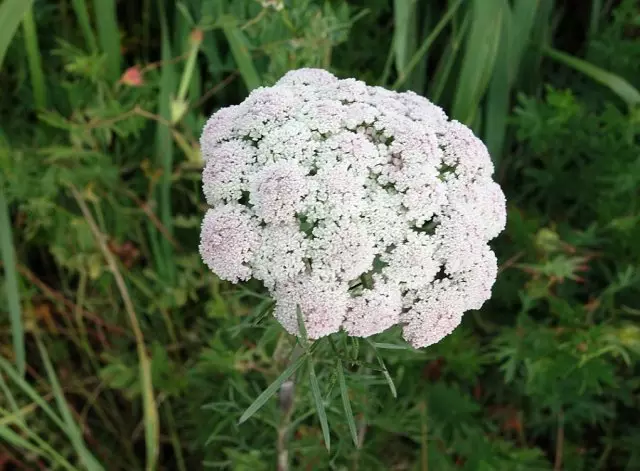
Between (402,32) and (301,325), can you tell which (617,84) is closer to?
(402,32)

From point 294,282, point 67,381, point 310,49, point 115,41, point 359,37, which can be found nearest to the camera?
point 294,282

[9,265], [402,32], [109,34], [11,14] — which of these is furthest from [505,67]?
[9,265]

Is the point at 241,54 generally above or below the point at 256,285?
above

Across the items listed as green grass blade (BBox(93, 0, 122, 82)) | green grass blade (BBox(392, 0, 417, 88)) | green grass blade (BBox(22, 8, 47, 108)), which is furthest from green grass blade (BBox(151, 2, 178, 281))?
green grass blade (BBox(392, 0, 417, 88))

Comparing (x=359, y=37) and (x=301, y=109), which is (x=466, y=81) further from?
(x=301, y=109)

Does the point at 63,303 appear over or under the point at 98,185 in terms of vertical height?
under

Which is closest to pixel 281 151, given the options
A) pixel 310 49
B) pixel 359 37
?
pixel 310 49

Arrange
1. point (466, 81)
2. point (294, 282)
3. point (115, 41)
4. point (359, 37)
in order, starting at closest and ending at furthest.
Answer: point (294, 282)
point (466, 81)
point (115, 41)
point (359, 37)
